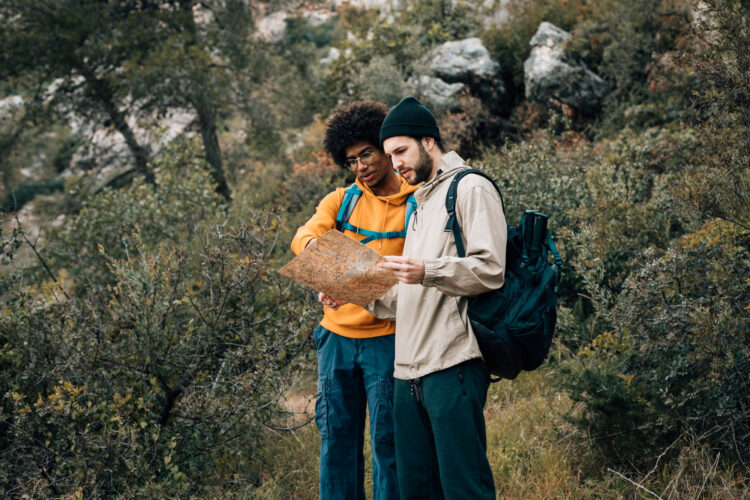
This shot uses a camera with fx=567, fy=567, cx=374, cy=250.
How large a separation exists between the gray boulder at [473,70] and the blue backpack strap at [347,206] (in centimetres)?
881

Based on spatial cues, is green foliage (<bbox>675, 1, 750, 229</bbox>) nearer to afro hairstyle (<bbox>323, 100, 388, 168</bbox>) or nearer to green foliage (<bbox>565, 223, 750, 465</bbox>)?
green foliage (<bbox>565, 223, 750, 465</bbox>)

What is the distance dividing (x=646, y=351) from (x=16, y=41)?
11.4m

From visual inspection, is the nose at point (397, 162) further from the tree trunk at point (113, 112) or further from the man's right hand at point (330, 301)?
the tree trunk at point (113, 112)

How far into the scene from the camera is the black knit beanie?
7.11 feet

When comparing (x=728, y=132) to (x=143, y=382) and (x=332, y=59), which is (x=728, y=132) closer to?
(x=143, y=382)

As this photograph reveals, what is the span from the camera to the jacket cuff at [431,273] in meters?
1.88

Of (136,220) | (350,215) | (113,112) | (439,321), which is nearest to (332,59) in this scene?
(113,112)

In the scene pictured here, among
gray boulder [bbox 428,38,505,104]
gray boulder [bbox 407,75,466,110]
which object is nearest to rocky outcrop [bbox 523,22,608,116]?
gray boulder [bbox 428,38,505,104]

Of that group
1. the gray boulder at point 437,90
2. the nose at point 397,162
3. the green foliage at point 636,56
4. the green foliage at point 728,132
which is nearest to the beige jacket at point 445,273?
the nose at point 397,162

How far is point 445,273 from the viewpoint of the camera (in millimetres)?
1869

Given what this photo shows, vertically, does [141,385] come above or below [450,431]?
below

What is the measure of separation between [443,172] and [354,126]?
717mm

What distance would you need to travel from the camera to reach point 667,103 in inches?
336

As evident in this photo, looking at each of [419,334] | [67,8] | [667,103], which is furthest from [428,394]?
[67,8]
